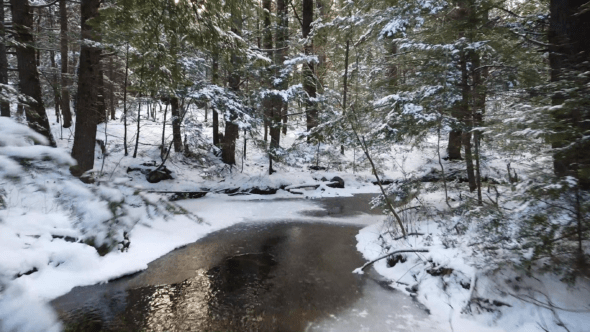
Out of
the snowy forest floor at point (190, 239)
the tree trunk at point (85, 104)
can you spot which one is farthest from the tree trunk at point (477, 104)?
the tree trunk at point (85, 104)

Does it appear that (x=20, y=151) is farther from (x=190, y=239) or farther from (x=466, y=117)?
(x=466, y=117)

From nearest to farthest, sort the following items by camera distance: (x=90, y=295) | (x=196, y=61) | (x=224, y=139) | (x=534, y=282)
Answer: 1. (x=534, y=282)
2. (x=90, y=295)
3. (x=196, y=61)
4. (x=224, y=139)

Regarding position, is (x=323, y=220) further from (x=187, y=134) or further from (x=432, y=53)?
(x=187, y=134)

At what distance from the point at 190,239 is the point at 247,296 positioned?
354cm

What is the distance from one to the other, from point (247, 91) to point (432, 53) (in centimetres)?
930

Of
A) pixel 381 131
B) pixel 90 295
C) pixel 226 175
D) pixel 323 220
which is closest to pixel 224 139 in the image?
pixel 226 175

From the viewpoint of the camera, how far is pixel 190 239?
8.15 metres

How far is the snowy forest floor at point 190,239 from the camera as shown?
1460 mm

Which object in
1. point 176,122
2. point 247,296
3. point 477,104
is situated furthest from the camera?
point 176,122

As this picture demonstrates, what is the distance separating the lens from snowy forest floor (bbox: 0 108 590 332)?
146 cm

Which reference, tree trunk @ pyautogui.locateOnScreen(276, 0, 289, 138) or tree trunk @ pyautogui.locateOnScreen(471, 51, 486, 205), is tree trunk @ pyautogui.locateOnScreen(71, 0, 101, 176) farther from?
tree trunk @ pyautogui.locateOnScreen(471, 51, 486, 205)

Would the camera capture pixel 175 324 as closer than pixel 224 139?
Yes

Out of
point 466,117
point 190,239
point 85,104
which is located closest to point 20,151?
point 190,239

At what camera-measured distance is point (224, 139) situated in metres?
15.7
